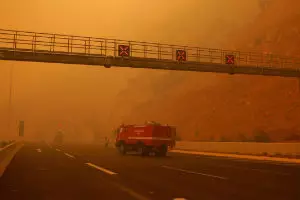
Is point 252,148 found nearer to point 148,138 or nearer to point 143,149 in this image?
point 148,138

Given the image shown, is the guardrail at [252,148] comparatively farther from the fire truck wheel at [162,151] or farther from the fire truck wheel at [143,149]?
the fire truck wheel at [143,149]

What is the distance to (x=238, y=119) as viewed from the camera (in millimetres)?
66312

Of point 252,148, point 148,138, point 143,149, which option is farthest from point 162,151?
point 252,148

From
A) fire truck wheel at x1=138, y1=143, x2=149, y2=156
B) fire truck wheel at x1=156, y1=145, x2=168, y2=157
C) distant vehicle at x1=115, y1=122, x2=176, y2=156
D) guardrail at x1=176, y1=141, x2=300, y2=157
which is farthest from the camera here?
fire truck wheel at x1=156, y1=145, x2=168, y2=157

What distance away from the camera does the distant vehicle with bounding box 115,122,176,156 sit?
29.7 m

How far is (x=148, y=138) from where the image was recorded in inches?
1170

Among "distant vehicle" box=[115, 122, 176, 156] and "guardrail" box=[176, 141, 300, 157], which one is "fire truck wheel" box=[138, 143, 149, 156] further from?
"guardrail" box=[176, 141, 300, 157]

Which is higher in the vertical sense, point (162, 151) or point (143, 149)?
point (143, 149)

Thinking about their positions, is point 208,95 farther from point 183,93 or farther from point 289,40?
point 289,40

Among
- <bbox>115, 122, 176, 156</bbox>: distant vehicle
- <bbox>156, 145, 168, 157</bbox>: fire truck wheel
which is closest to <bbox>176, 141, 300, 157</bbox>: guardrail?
<bbox>115, 122, 176, 156</bbox>: distant vehicle

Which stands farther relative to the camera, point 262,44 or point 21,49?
point 262,44

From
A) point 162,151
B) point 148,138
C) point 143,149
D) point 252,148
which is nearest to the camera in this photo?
point 148,138

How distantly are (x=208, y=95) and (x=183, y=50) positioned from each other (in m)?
46.1

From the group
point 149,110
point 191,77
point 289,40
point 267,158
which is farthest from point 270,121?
point 149,110
